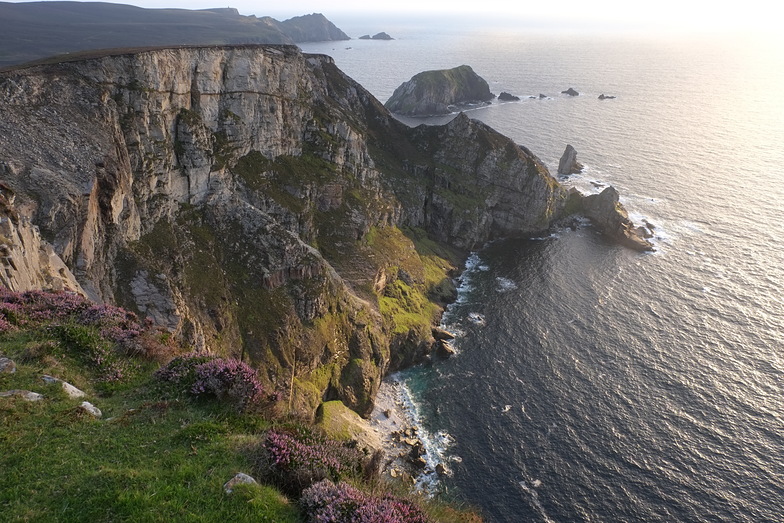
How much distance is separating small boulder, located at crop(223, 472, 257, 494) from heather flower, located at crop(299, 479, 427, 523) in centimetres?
183

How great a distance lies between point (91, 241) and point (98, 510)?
145ft

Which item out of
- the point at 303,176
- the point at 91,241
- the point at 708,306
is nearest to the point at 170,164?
the point at 91,241

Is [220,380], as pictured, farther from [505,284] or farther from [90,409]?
[505,284]

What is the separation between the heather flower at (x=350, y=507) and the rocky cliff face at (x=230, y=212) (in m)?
27.3

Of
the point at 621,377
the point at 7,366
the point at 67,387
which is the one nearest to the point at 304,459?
the point at 67,387

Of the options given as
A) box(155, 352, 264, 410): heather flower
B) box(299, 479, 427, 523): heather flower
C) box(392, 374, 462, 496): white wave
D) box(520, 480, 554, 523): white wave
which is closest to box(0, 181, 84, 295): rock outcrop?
box(155, 352, 264, 410): heather flower

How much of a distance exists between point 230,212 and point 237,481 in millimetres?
63396

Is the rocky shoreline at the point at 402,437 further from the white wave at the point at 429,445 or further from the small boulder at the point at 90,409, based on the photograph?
the small boulder at the point at 90,409

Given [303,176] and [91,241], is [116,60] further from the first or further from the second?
[303,176]

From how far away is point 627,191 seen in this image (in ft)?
486

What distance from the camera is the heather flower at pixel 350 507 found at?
47.6ft

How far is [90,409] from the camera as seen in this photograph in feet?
63.1

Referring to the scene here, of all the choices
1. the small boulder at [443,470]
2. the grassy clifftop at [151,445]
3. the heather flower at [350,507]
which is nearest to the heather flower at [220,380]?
the grassy clifftop at [151,445]

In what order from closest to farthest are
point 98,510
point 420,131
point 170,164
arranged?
1. point 98,510
2. point 170,164
3. point 420,131
